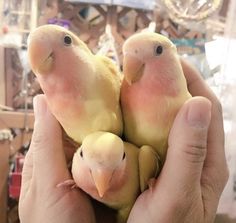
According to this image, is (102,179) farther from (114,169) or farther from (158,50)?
(158,50)

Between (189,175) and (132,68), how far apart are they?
12 centimetres

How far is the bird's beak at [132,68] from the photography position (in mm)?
344

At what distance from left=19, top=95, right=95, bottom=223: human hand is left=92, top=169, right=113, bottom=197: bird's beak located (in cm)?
9

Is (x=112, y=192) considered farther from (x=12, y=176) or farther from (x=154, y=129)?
(x=12, y=176)

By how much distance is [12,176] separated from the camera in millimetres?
1194

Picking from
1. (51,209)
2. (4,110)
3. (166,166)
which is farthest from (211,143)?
(4,110)

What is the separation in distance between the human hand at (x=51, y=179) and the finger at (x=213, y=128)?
5.7 inches

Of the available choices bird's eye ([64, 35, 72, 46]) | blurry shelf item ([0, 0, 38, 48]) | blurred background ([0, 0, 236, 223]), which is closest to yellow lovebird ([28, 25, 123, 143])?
bird's eye ([64, 35, 72, 46])

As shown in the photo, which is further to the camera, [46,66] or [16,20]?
[16,20]

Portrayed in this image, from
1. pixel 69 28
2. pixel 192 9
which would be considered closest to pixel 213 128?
pixel 192 9

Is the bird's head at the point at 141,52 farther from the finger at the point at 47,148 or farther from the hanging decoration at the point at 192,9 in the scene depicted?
the hanging decoration at the point at 192,9

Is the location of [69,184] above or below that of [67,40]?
below

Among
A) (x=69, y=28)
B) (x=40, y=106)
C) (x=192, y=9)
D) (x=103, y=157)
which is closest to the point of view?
(x=103, y=157)

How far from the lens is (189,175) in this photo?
1.26 ft
